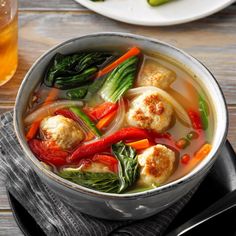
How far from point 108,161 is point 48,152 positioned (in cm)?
16

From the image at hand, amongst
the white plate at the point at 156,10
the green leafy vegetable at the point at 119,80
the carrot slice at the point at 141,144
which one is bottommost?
the white plate at the point at 156,10

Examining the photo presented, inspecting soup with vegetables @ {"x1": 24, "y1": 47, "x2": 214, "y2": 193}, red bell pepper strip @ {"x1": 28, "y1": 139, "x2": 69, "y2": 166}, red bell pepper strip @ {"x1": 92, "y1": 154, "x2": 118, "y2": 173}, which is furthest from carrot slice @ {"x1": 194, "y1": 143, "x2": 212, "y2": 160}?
red bell pepper strip @ {"x1": 28, "y1": 139, "x2": 69, "y2": 166}

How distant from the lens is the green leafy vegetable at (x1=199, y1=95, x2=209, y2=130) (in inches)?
62.9

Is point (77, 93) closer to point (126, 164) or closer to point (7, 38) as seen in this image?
point (126, 164)

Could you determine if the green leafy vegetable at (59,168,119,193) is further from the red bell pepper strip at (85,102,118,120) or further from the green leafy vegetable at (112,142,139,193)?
the red bell pepper strip at (85,102,118,120)

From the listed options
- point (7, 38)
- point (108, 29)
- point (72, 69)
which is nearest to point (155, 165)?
point (72, 69)

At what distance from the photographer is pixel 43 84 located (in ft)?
5.40

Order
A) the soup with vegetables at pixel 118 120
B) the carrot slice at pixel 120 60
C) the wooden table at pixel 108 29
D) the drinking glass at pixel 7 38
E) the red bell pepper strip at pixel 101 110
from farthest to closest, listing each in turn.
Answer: the wooden table at pixel 108 29, the drinking glass at pixel 7 38, the carrot slice at pixel 120 60, the red bell pepper strip at pixel 101 110, the soup with vegetables at pixel 118 120

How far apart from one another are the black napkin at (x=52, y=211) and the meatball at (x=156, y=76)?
Answer: 0.32 meters

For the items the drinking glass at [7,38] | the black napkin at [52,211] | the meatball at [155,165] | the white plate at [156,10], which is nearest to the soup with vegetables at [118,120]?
the meatball at [155,165]

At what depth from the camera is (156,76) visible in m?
1.66

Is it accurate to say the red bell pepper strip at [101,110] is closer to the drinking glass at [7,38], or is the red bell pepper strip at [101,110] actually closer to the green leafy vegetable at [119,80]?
the green leafy vegetable at [119,80]

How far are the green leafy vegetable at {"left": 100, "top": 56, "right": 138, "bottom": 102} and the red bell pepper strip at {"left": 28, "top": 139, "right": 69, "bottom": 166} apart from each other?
0.21 metres

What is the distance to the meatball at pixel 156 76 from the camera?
165 cm
